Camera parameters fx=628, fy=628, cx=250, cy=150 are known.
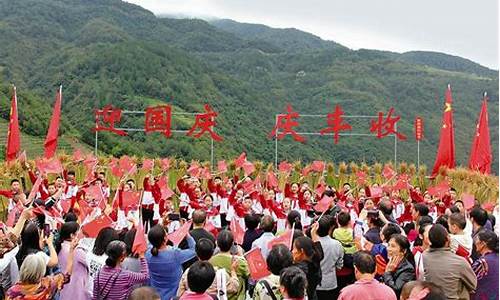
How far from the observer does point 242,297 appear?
11.5 ft

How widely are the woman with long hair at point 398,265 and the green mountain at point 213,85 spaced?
1662 centimetres

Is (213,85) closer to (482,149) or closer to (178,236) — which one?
(482,149)

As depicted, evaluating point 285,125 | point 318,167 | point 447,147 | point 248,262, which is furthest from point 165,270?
point 447,147

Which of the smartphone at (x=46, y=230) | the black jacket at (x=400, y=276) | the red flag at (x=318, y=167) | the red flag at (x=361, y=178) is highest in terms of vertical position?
the black jacket at (x=400, y=276)

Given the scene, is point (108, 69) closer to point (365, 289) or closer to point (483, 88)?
point (483, 88)

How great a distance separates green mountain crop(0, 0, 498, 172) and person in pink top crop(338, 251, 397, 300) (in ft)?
55.8

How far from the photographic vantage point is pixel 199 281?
2936 mm

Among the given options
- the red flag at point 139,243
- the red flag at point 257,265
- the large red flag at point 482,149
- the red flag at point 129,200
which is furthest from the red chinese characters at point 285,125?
the red flag at point 257,265

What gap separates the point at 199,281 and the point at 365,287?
80 cm

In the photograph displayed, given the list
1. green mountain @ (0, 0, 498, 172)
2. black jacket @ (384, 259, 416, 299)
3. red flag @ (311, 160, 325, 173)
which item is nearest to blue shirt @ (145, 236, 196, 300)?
black jacket @ (384, 259, 416, 299)

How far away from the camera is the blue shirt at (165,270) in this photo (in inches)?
144

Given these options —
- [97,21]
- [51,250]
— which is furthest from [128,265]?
[97,21]

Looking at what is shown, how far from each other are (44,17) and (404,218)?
49064 millimetres

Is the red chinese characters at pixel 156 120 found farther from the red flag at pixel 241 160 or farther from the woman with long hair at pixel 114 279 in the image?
the woman with long hair at pixel 114 279
